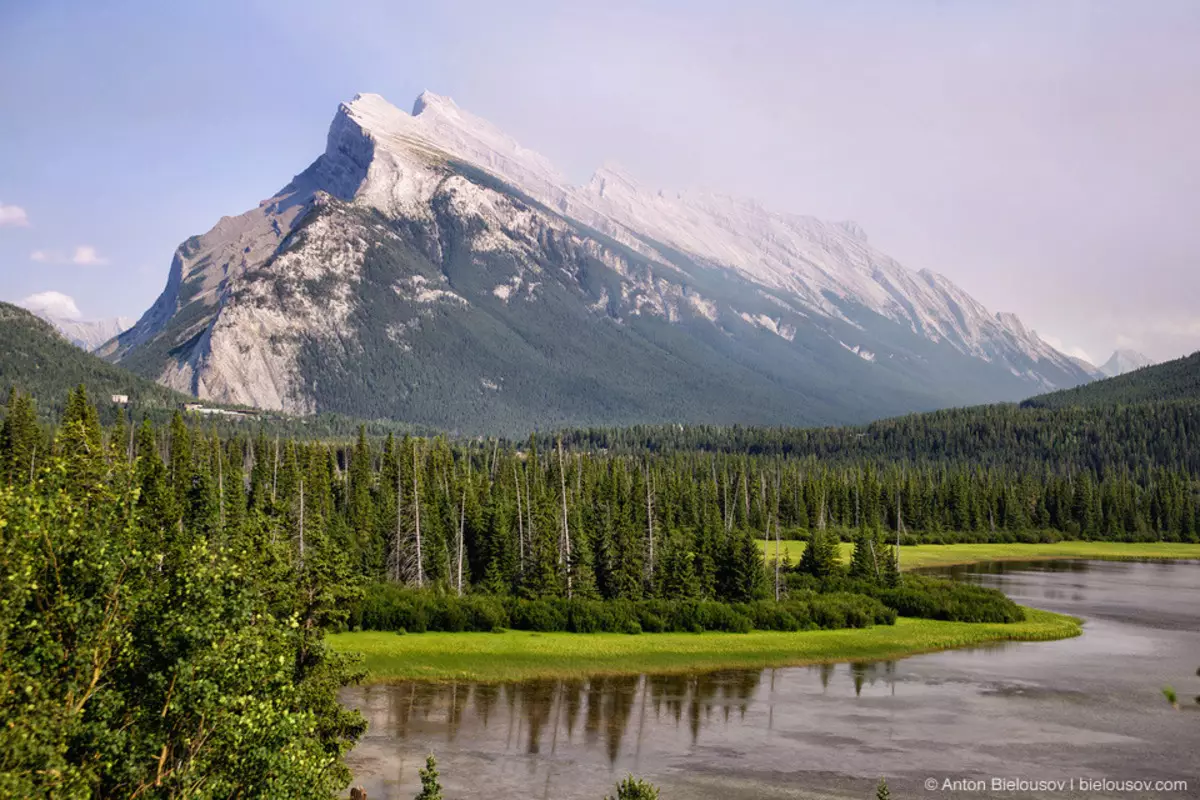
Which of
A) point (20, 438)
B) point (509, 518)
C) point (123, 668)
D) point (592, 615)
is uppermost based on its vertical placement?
point (20, 438)

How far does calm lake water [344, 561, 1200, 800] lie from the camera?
48.2m

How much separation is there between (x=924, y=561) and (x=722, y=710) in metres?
93.4

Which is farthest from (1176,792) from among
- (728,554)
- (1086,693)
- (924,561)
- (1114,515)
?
(1114,515)

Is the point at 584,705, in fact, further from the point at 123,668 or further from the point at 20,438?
the point at 20,438

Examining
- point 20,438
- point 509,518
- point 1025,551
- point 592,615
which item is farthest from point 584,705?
point 1025,551

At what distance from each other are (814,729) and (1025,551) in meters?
126

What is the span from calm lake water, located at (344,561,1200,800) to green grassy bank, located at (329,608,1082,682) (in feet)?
8.71

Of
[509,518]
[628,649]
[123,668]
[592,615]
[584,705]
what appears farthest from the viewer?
[509,518]

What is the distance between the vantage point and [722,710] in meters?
61.6

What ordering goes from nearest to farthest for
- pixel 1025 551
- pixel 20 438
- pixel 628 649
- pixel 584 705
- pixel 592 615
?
pixel 584 705, pixel 628 649, pixel 592 615, pixel 20 438, pixel 1025 551

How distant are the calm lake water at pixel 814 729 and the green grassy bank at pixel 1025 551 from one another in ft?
223

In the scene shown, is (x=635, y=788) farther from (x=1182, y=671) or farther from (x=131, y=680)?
(x=1182, y=671)

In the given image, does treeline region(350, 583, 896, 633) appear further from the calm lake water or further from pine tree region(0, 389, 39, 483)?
pine tree region(0, 389, 39, 483)

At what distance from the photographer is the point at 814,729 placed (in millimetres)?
56938
